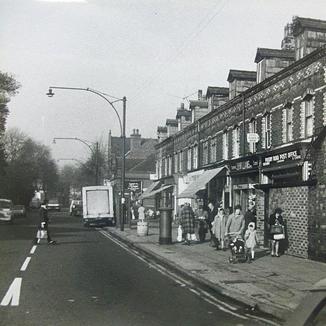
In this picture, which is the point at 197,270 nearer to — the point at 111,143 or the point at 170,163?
the point at 170,163

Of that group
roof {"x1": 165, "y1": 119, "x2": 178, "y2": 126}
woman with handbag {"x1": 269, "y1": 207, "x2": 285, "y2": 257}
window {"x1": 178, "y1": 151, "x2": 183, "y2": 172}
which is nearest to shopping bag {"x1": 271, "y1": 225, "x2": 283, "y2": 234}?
woman with handbag {"x1": 269, "y1": 207, "x2": 285, "y2": 257}

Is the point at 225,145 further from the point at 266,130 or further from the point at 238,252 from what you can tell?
the point at 238,252

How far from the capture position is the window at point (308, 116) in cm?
1769

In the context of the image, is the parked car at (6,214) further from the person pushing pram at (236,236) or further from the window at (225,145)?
the person pushing pram at (236,236)

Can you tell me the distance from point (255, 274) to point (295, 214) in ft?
15.5

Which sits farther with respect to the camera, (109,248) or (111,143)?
(111,143)

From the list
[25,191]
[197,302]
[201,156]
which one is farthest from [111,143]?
[197,302]

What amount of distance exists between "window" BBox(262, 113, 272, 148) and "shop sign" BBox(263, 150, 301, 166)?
0.89 m

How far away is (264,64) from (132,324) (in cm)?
1735

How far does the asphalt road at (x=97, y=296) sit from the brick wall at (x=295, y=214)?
15.7ft

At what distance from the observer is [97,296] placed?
9117mm

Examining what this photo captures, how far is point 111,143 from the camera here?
90.1m

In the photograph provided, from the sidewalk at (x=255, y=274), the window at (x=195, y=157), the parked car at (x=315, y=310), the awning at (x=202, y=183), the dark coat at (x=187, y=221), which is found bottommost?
the sidewalk at (x=255, y=274)

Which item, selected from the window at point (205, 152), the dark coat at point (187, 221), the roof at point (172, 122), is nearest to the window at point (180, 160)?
the window at point (205, 152)
